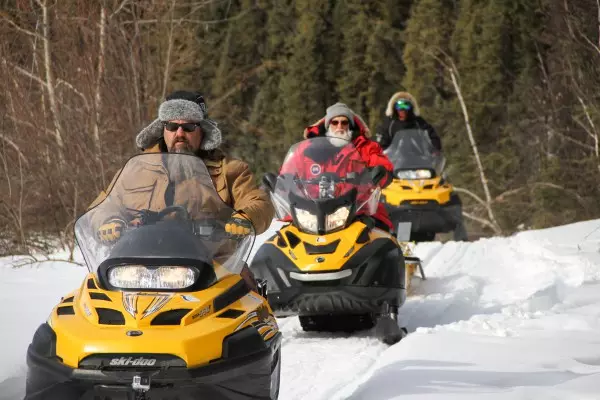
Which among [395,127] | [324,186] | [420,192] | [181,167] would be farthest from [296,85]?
[181,167]

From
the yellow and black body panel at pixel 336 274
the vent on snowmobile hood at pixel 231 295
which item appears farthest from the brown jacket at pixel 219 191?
the yellow and black body panel at pixel 336 274

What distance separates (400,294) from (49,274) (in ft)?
12.9

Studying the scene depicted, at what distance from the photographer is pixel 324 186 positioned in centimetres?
714

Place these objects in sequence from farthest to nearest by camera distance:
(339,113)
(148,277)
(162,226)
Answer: (339,113), (162,226), (148,277)

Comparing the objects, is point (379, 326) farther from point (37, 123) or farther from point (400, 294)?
point (37, 123)

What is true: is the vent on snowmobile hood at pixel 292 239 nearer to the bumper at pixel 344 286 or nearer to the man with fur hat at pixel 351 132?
the bumper at pixel 344 286

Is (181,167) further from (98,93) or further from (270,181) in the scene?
(98,93)

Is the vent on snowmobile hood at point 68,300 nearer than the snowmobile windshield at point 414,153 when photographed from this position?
Yes

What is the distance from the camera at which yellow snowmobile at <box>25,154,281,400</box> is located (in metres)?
3.62

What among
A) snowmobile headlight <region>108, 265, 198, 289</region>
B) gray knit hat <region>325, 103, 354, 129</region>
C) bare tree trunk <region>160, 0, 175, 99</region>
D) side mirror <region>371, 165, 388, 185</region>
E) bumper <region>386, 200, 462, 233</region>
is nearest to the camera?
snowmobile headlight <region>108, 265, 198, 289</region>

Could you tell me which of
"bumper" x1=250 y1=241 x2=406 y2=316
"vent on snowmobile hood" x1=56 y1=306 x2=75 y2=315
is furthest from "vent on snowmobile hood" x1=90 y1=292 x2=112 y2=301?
"bumper" x1=250 y1=241 x2=406 y2=316

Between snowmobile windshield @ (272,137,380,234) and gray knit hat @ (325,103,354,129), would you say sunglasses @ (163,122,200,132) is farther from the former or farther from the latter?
gray knit hat @ (325,103,354,129)

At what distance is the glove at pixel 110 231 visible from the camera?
4.05 metres

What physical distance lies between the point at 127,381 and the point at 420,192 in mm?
9373
